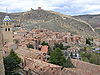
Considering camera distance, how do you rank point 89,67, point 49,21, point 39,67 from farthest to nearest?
1. point 49,21
2. point 89,67
3. point 39,67

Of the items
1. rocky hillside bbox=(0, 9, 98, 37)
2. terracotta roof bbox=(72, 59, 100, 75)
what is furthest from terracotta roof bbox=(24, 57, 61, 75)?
rocky hillside bbox=(0, 9, 98, 37)

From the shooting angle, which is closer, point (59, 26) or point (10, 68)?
point (10, 68)

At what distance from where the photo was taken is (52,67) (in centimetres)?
1809

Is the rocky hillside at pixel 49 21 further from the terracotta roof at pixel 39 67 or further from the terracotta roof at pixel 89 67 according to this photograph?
the terracotta roof at pixel 39 67

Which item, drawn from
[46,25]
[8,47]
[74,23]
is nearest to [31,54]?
[8,47]

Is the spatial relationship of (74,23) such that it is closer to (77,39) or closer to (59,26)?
(59,26)

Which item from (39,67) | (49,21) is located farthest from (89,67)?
(49,21)

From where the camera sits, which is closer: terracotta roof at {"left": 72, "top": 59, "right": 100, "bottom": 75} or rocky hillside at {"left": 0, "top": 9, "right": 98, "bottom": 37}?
terracotta roof at {"left": 72, "top": 59, "right": 100, "bottom": 75}

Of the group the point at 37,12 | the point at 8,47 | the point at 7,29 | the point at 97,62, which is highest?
the point at 37,12

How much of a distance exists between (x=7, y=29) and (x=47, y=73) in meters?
13.4

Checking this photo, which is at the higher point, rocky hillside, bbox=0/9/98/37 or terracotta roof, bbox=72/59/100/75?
rocky hillside, bbox=0/9/98/37

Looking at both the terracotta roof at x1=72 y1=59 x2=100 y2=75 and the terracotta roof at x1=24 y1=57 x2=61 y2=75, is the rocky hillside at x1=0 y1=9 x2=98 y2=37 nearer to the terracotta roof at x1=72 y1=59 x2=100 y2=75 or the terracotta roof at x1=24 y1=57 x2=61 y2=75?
the terracotta roof at x1=72 y1=59 x2=100 y2=75

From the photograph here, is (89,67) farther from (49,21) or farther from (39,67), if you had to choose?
(49,21)

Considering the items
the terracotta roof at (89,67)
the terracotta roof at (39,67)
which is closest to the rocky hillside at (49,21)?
the terracotta roof at (89,67)
